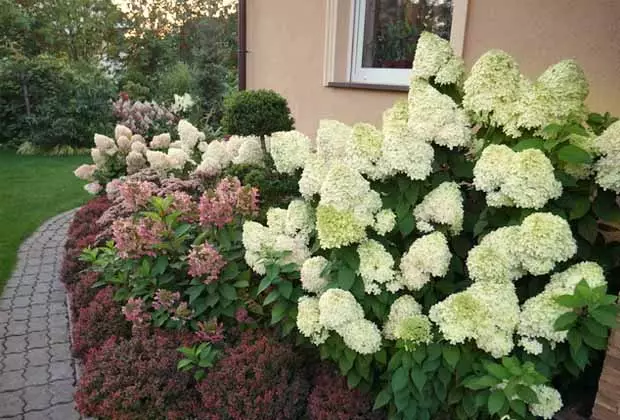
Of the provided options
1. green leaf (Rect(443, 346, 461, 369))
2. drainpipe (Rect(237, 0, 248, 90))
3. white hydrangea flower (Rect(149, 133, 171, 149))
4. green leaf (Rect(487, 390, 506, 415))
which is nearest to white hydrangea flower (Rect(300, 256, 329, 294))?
green leaf (Rect(443, 346, 461, 369))

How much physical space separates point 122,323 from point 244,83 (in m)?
3.92

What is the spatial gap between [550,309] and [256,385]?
4.37 feet

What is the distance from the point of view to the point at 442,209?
2.12 m

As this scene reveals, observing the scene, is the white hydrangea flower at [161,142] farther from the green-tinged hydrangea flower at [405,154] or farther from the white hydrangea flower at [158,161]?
the green-tinged hydrangea flower at [405,154]

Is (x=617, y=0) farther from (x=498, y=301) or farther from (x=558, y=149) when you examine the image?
(x=498, y=301)

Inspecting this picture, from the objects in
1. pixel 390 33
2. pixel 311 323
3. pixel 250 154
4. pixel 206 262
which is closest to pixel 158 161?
pixel 250 154

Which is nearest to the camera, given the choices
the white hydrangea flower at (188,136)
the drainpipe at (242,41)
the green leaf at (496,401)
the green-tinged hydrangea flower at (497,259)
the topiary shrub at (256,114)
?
the green leaf at (496,401)

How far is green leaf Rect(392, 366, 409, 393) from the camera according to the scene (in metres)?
2.00

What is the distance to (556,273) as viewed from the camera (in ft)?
6.57

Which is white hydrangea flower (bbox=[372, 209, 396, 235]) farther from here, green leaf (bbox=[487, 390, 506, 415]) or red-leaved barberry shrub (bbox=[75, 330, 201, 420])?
red-leaved barberry shrub (bbox=[75, 330, 201, 420])

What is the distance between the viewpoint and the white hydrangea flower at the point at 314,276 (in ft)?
7.44

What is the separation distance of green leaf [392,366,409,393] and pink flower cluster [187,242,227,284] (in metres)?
1.16

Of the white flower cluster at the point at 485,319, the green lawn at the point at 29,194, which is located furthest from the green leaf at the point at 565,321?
the green lawn at the point at 29,194

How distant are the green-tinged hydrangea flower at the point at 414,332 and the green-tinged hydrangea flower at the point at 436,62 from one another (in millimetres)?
1115
